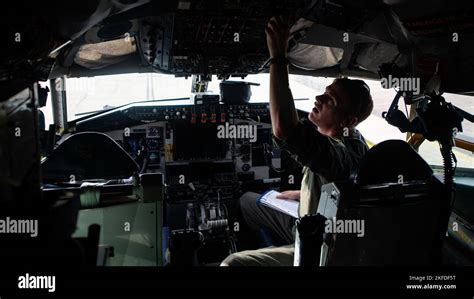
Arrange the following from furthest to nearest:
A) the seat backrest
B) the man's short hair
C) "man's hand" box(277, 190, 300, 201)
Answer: "man's hand" box(277, 190, 300, 201)
the man's short hair
the seat backrest

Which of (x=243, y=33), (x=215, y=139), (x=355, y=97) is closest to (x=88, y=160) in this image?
(x=215, y=139)

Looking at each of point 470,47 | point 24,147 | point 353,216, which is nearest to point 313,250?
point 353,216

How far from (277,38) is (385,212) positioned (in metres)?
0.74

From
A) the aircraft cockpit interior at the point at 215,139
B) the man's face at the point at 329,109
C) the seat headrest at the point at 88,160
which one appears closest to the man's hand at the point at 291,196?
the aircraft cockpit interior at the point at 215,139

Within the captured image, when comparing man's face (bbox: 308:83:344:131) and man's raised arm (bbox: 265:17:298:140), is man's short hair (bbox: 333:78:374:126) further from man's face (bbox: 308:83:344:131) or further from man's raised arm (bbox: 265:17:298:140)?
man's raised arm (bbox: 265:17:298:140)

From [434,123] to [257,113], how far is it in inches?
92.2

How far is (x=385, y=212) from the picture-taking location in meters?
1.16

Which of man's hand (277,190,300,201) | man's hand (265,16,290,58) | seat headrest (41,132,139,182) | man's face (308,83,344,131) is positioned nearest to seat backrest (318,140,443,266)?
man's face (308,83,344,131)

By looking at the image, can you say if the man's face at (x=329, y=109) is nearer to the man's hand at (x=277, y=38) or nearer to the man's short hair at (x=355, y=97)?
the man's short hair at (x=355, y=97)

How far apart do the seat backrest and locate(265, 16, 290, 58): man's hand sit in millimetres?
501

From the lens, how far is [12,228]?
762 mm

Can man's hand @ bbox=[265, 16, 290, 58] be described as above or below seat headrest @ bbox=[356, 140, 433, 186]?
above

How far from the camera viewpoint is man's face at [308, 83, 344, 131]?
5.17 feet

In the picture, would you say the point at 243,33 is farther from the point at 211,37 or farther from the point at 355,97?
the point at 355,97
